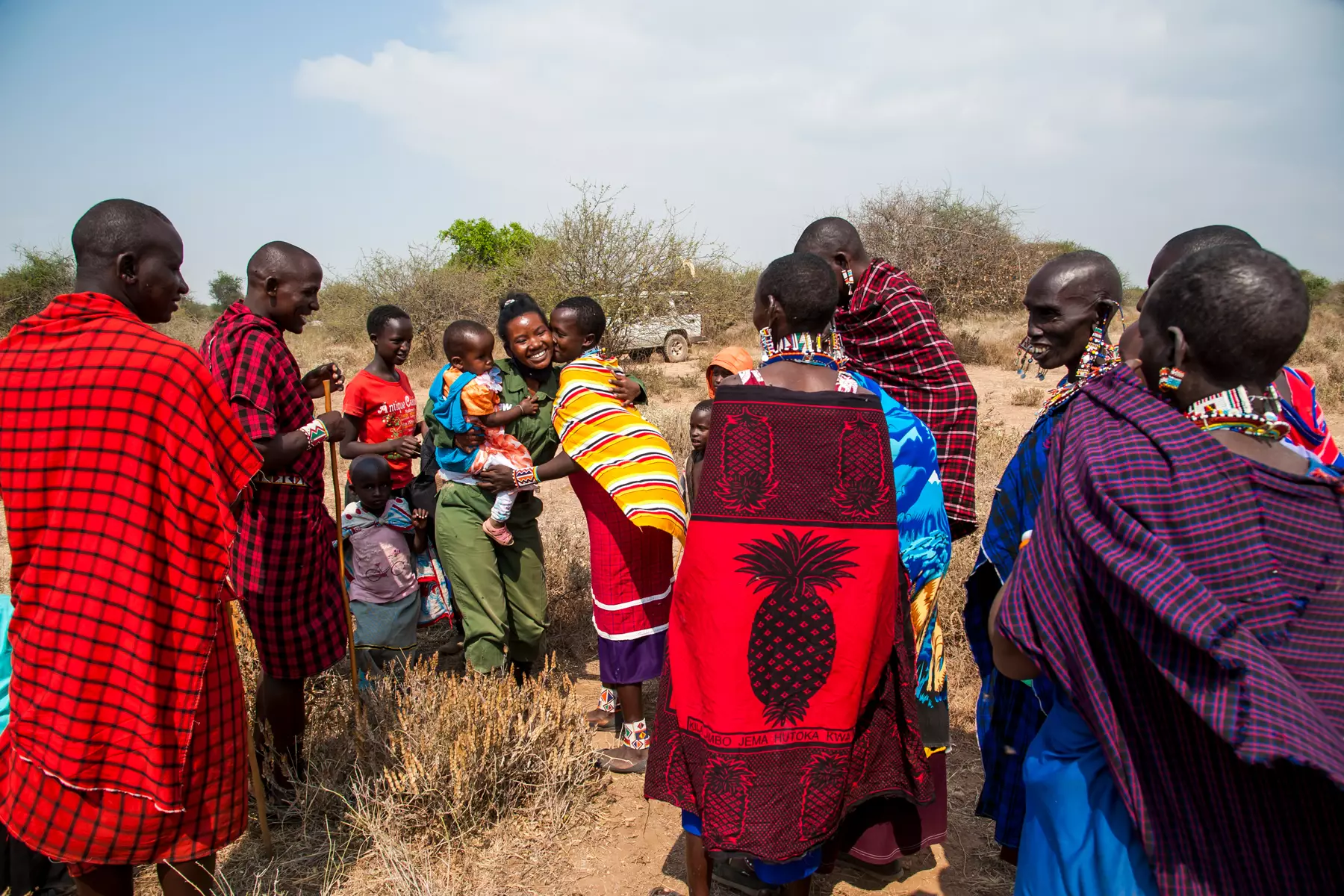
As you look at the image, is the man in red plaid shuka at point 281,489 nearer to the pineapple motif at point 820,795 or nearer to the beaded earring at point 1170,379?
the pineapple motif at point 820,795

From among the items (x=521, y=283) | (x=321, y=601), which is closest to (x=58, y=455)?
(x=321, y=601)

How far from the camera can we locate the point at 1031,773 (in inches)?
63.2

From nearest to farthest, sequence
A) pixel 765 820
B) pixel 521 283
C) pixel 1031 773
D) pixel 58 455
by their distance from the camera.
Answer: pixel 1031 773
pixel 58 455
pixel 765 820
pixel 521 283

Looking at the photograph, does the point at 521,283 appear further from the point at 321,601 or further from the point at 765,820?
the point at 765,820

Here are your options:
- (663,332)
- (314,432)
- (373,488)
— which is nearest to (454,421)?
(373,488)

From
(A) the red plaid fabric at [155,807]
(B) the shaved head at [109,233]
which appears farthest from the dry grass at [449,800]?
(B) the shaved head at [109,233]

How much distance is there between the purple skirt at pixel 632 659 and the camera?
3.41m

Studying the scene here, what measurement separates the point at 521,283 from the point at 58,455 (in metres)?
16.3

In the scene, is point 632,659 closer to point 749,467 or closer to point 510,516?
point 510,516

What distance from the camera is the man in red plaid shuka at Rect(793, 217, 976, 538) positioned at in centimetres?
297

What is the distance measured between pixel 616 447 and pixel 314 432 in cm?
113

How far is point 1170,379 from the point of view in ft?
4.61

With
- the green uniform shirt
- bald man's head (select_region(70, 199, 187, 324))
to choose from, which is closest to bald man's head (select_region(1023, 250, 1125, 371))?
the green uniform shirt

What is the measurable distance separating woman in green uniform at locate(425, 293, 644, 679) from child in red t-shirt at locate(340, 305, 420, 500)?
0.72 metres
